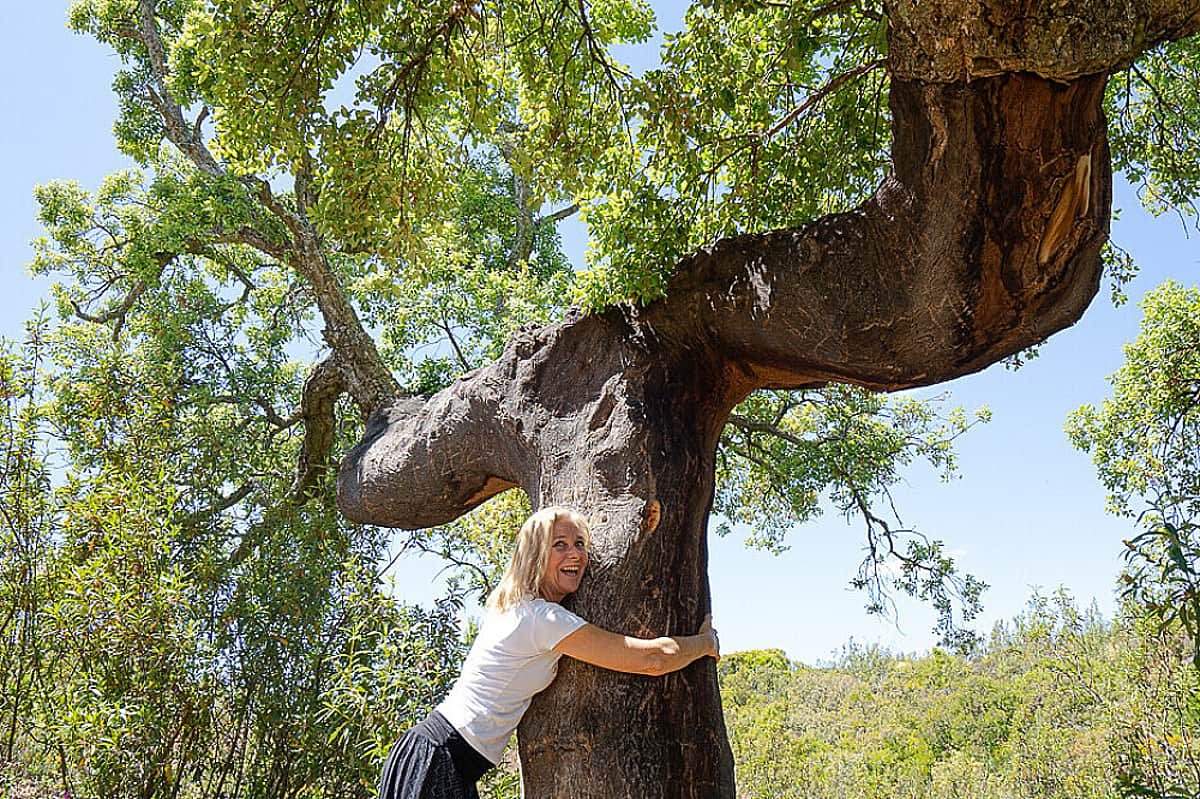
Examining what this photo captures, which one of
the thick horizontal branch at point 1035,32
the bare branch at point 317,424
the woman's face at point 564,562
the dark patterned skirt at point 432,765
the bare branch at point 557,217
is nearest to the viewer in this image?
the thick horizontal branch at point 1035,32

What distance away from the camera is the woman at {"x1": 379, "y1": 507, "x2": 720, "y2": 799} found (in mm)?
2979

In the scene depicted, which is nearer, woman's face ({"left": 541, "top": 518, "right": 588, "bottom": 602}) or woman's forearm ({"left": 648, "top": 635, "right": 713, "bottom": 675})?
woman's forearm ({"left": 648, "top": 635, "right": 713, "bottom": 675})

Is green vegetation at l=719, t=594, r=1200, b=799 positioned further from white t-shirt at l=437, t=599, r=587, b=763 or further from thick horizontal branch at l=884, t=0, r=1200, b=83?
thick horizontal branch at l=884, t=0, r=1200, b=83

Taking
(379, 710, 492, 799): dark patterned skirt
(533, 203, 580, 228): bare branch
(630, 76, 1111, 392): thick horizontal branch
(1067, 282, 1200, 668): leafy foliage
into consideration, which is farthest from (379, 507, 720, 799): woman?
(533, 203, 580, 228): bare branch

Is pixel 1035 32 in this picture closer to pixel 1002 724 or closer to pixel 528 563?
pixel 528 563

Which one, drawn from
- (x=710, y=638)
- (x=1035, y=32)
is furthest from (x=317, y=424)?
(x=1035, y=32)

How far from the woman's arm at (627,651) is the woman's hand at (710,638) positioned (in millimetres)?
102

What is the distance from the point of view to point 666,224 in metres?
3.78

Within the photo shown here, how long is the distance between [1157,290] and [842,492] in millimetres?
3267

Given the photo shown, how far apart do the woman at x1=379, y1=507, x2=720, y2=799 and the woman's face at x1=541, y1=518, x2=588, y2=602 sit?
0.19 ft

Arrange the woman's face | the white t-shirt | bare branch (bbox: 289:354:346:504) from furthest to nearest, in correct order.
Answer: bare branch (bbox: 289:354:346:504) → the woman's face → the white t-shirt

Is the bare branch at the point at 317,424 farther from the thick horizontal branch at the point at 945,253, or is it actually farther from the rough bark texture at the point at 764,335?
the thick horizontal branch at the point at 945,253

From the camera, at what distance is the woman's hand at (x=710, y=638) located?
3.36 meters

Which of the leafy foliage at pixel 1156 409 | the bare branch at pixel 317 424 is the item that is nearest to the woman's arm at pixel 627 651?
the bare branch at pixel 317 424
